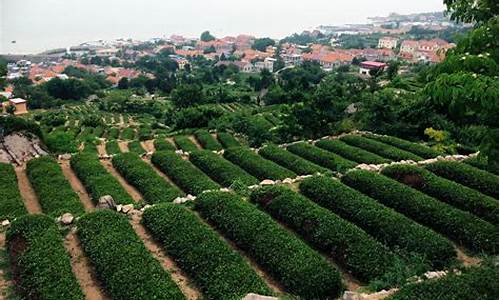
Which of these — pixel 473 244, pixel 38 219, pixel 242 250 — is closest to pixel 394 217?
pixel 473 244

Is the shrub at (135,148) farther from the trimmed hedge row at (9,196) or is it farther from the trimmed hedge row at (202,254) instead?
the trimmed hedge row at (202,254)

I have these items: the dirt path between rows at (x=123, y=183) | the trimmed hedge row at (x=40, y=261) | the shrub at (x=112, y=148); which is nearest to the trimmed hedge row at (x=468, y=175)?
the dirt path between rows at (x=123, y=183)

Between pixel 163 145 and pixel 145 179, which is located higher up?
pixel 145 179

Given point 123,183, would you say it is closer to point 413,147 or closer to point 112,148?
point 413,147

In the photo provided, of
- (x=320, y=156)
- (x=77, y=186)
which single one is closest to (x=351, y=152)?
(x=320, y=156)

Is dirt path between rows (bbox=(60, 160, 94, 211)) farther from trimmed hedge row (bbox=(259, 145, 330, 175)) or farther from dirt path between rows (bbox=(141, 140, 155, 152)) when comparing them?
dirt path between rows (bbox=(141, 140, 155, 152))

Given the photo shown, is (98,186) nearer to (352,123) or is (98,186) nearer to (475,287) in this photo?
(475,287)

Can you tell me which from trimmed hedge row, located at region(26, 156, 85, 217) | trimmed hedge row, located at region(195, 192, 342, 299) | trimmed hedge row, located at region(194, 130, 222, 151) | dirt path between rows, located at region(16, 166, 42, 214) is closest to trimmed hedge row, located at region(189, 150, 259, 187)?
trimmed hedge row, located at region(195, 192, 342, 299)
